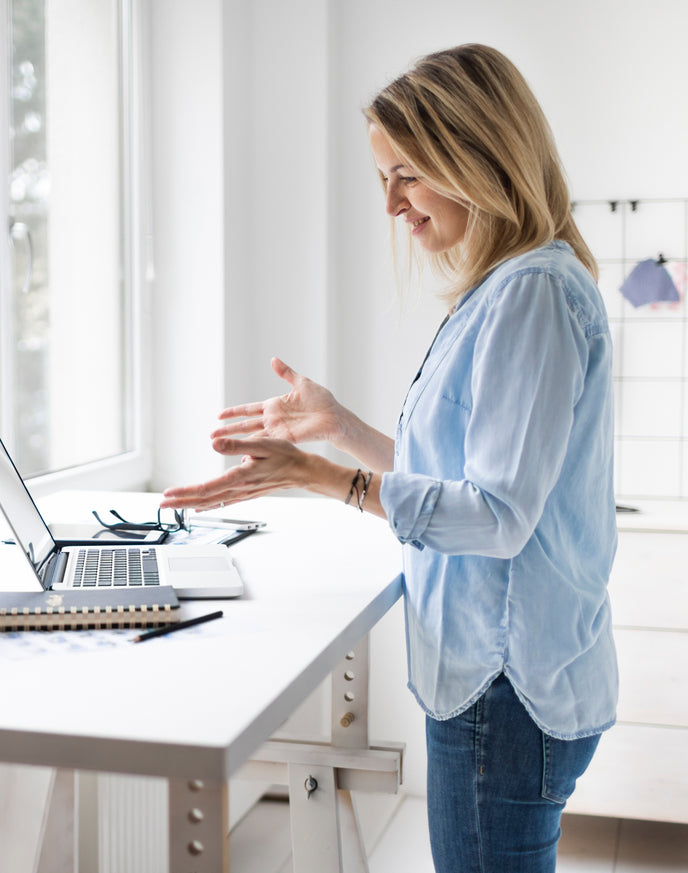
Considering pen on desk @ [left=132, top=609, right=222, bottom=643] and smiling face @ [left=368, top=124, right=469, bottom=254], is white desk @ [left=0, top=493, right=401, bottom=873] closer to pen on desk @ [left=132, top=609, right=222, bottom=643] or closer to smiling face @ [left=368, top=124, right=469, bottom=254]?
pen on desk @ [left=132, top=609, right=222, bottom=643]

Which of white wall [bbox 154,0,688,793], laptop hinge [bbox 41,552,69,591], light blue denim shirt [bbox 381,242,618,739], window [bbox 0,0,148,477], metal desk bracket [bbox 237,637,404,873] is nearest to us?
light blue denim shirt [bbox 381,242,618,739]

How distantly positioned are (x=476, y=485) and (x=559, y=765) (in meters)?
0.33

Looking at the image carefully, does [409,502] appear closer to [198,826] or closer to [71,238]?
[198,826]

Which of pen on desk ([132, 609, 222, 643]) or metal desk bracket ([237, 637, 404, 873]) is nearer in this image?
pen on desk ([132, 609, 222, 643])

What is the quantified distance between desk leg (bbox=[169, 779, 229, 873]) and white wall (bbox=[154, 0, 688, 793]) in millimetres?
1822

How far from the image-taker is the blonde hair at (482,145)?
1051 millimetres

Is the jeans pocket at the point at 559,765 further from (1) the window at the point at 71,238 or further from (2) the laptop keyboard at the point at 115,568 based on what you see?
(1) the window at the point at 71,238

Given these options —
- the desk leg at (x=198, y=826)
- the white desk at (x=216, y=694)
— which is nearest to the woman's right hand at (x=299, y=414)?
the white desk at (x=216, y=694)

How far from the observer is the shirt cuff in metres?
0.97

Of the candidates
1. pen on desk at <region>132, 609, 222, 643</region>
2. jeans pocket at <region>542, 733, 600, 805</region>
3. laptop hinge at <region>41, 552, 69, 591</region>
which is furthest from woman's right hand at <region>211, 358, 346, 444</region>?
jeans pocket at <region>542, 733, 600, 805</region>

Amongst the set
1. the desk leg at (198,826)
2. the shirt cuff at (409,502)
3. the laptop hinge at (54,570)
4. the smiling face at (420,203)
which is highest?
the smiling face at (420,203)

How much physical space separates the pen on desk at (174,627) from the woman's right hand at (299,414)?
15.6 inches

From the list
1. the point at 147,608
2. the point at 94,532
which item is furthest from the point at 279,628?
the point at 94,532

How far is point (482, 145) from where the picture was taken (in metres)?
1.05
